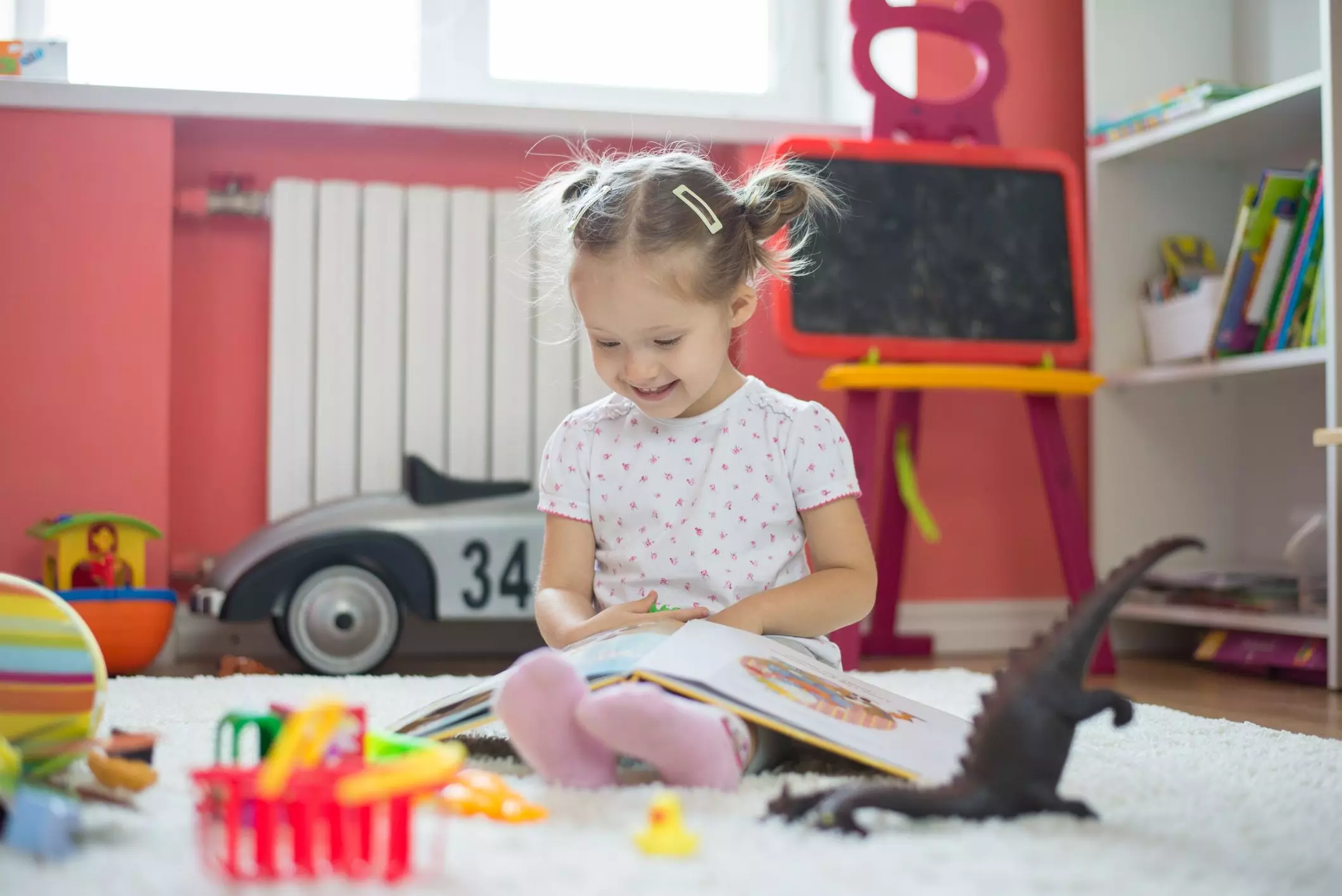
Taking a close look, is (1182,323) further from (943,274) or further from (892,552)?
(892,552)

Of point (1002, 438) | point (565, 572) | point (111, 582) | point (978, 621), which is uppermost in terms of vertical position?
point (1002, 438)

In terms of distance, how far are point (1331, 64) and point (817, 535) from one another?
1055 mm

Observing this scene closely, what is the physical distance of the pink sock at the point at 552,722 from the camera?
75 centimetres

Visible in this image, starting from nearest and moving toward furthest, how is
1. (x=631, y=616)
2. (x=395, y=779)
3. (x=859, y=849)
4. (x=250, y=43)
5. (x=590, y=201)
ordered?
(x=395, y=779)
(x=859, y=849)
(x=631, y=616)
(x=590, y=201)
(x=250, y=43)

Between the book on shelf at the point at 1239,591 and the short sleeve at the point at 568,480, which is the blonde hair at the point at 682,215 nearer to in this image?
the short sleeve at the point at 568,480

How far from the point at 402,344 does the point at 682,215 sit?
42.4 inches

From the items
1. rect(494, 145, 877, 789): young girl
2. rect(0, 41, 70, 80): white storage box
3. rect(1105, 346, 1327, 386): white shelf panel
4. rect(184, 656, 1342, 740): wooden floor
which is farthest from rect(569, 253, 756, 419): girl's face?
rect(0, 41, 70, 80): white storage box

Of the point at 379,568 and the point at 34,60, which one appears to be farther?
the point at 34,60

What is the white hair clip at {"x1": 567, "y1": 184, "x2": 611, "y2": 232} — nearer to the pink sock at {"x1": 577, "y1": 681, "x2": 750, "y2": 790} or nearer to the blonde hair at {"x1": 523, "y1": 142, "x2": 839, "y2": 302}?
the blonde hair at {"x1": 523, "y1": 142, "x2": 839, "y2": 302}

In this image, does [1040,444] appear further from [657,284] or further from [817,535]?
[657,284]

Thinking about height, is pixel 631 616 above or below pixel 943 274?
below

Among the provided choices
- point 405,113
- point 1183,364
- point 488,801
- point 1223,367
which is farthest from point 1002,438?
point 488,801

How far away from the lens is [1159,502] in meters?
2.12

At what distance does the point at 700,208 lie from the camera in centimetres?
105
